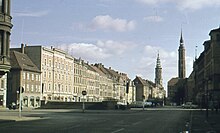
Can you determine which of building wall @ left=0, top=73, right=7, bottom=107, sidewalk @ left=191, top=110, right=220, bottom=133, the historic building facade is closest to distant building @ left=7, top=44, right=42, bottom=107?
building wall @ left=0, top=73, right=7, bottom=107

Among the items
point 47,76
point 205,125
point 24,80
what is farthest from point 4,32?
point 47,76

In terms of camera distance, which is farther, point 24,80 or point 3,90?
point 24,80

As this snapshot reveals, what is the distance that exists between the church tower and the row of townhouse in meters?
32.5

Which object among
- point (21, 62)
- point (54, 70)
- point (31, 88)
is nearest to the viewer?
point (21, 62)

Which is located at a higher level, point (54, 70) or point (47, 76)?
point (54, 70)

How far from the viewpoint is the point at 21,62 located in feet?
306

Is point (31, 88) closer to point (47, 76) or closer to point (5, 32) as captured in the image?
point (47, 76)

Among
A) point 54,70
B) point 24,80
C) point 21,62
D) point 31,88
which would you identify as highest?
point 21,62

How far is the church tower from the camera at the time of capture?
36.2 m

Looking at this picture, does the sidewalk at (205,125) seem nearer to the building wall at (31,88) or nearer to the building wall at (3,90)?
the building wall at (3,90)

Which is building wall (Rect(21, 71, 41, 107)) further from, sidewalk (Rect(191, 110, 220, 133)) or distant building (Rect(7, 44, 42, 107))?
sidewalk (Rect(191, 110, 220, 133))

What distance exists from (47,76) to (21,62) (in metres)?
12.5

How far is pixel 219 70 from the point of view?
94.5m

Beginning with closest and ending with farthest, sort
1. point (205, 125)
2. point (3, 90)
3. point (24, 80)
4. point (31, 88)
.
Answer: point (205, 125) → point (3, 90) → point (24, 80) → point (31, 88)
